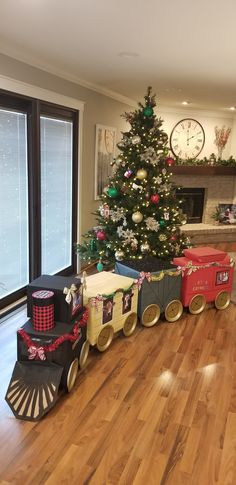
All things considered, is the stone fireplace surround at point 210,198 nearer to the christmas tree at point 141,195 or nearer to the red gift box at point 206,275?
the christmas tree at point 141,195

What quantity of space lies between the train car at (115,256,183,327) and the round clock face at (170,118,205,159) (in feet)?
13.1

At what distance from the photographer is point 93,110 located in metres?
4.96

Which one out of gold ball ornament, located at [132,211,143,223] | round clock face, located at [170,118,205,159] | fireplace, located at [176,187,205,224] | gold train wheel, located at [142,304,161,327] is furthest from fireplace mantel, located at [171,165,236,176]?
gold train wheel, located at [142,304,161,327]

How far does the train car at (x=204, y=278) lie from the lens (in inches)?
144

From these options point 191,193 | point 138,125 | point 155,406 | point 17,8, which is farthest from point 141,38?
point 191,193

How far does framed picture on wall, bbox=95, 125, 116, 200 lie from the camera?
518 cm

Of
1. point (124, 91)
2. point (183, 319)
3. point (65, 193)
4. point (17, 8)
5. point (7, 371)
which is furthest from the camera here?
point (124, 91)

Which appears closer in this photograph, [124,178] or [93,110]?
[124,178]

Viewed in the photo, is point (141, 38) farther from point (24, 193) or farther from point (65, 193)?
point (65, 193)

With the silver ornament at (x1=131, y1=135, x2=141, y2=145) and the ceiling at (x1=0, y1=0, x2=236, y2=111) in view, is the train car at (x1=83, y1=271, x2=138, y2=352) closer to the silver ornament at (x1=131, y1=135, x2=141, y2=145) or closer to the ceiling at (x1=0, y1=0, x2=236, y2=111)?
the silver ornament at (x1=131, y1=135, x2=141, y2=145)

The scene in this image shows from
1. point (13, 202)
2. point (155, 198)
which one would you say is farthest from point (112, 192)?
point (13, 202)

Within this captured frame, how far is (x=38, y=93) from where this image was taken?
147 inches

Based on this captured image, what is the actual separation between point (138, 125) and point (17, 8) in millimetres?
1941

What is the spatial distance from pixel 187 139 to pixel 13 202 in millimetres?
4395
